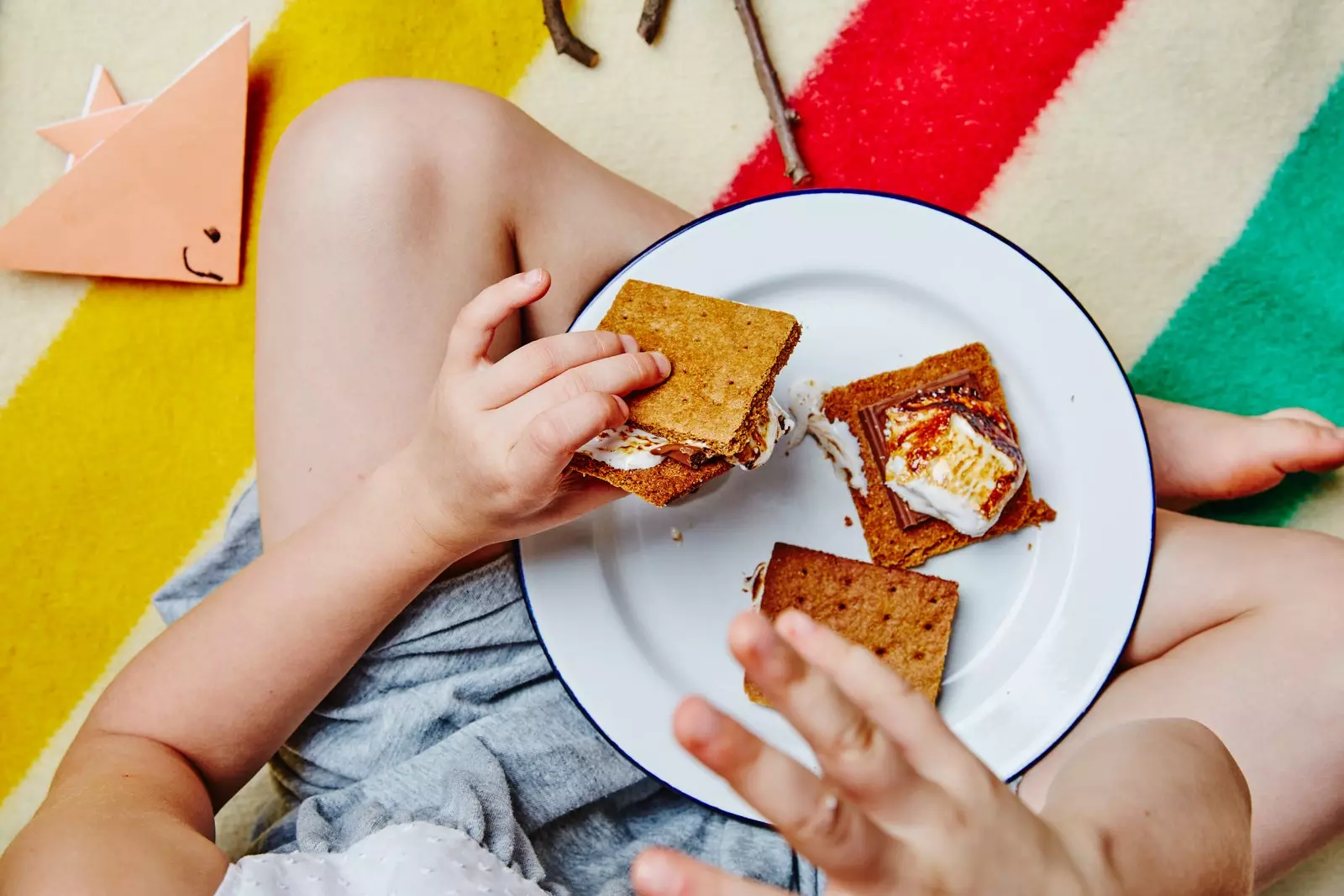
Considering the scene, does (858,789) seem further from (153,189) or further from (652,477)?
(153,189)

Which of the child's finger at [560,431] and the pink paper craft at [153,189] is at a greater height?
the pink paper craft at [153,189]

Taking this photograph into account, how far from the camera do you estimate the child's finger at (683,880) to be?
0.38 meters

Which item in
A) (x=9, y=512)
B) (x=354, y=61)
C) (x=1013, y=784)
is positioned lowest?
(x=1013, y=784)

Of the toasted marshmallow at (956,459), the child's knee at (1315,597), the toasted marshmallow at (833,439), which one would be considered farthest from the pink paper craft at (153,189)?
the child's knee at (1315,597)

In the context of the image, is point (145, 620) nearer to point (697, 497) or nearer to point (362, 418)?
point (362, 418)

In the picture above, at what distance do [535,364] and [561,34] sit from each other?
0.58 m

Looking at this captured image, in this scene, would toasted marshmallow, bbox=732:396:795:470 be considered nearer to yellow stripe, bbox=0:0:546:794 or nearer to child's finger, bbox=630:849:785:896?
child's finger, bbox=630:849:785:896

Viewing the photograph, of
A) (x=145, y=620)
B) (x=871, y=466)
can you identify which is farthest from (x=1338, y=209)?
(x=145, y=620)

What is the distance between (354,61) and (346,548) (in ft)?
2.21

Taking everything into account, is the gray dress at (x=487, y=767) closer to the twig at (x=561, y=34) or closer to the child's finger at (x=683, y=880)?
the child's finger at (x=683, y=880)

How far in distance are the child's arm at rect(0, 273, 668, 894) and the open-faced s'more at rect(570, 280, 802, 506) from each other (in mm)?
29

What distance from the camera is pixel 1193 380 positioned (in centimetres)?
108

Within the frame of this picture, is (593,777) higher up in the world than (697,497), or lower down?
lower down

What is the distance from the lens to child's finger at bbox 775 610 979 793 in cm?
40
